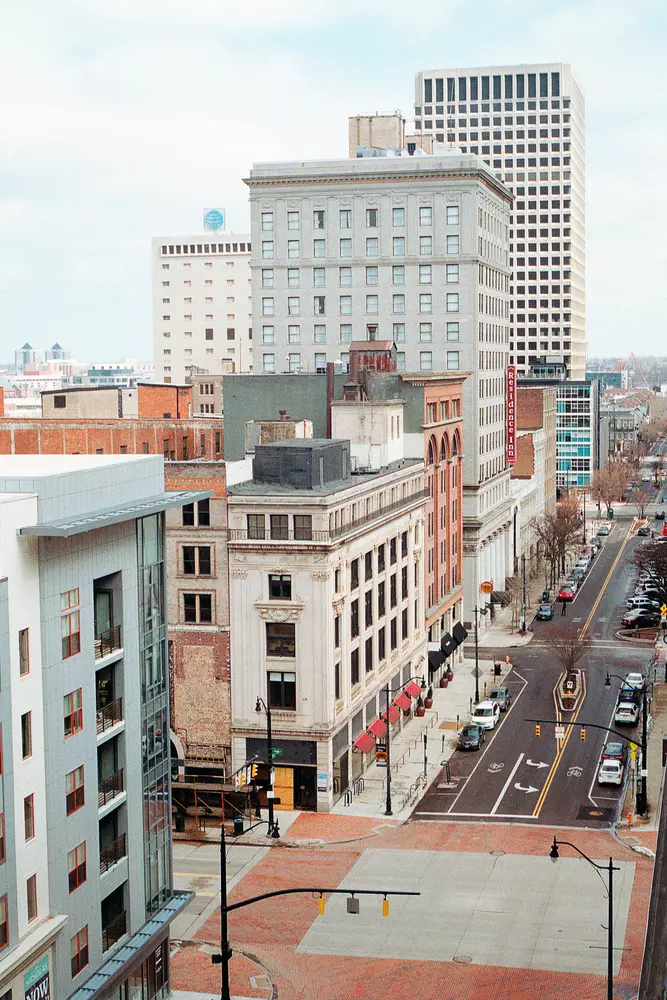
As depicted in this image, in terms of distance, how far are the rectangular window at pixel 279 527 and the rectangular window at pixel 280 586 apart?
1973mm

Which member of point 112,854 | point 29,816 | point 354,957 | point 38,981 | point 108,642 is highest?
point 108,642

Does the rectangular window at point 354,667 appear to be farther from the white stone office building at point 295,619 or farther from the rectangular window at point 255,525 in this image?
the rectangular window at point 255,525

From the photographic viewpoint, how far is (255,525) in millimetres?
74812

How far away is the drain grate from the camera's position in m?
71.4

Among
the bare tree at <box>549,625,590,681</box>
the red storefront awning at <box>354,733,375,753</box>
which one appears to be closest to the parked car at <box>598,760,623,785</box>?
the red storefront awning at <box>354,733,375,753</box>

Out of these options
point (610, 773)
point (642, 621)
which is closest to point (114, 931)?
point (610, 773)

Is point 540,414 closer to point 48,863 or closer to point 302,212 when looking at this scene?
point 302,212

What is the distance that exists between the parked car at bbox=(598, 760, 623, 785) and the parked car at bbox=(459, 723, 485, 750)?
29.9 ft

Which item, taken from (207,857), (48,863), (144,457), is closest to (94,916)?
(48,863)

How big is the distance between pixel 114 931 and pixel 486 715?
4692cm

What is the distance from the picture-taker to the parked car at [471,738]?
85.2m

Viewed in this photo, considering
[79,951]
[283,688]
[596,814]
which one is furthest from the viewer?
[283,688]

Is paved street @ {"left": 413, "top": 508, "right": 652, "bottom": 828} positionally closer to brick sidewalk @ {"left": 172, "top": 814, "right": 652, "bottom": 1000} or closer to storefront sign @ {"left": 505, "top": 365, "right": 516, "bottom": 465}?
brick sidewalk @ {"left": 172, "top": 814, "right": 652, "bottom": 1000}

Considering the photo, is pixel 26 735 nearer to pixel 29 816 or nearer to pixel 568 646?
pixel 29 816
